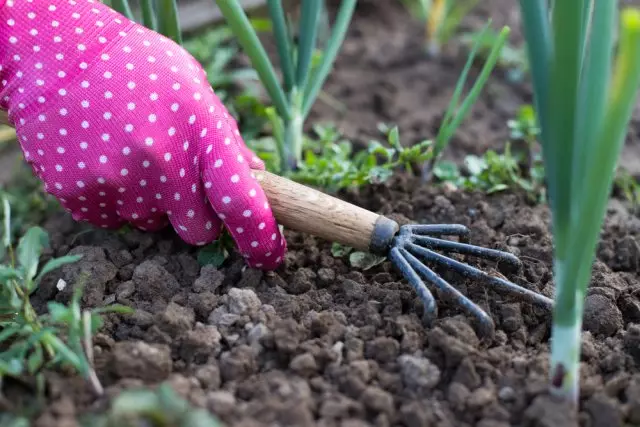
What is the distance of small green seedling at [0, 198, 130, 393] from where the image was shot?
1158 mm

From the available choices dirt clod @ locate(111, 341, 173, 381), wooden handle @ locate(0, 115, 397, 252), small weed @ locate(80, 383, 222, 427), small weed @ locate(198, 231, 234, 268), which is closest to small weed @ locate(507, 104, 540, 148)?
wooden handle @ locate(0, 115, 397, 252)

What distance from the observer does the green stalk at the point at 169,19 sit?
5.47ft

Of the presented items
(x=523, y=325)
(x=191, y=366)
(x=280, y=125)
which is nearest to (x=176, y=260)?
(x=191, y=366)

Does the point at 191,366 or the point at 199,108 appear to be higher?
the point at 199,108

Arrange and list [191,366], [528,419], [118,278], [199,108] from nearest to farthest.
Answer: [528,419] < [191,366] < [199,108] < [118,278]

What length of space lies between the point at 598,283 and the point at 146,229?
954 mm

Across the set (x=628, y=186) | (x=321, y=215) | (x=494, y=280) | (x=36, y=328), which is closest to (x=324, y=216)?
(x=321, y=215)

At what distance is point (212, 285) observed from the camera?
1.49 meters

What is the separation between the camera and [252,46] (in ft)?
5.49

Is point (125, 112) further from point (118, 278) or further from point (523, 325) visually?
point (523, 325)

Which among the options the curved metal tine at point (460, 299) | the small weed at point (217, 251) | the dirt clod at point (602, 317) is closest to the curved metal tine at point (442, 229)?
the curved metal tine at point (460, 299)

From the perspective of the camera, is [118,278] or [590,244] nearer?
[590,244]

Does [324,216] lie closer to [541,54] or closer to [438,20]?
[541,54]

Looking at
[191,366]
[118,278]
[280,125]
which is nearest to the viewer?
[191,366]
